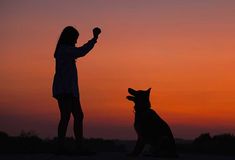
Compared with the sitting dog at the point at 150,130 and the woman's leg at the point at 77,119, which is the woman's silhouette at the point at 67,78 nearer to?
the woman's leg at the point at 77,119

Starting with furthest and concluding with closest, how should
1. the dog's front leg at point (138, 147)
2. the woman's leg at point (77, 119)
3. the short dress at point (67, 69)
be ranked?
Result: the dog's front leg at point (138, 147)
the woman's leg at point (77, 119)
the short dress at point (67, 69)

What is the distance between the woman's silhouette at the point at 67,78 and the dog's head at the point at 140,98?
1.65 metres

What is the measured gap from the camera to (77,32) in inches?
396

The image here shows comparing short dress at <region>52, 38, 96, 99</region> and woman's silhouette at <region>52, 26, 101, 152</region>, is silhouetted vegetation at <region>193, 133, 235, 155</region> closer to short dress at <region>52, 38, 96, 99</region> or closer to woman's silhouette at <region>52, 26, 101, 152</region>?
woman's silhouette at <region>52, 26, 101, 152</region>

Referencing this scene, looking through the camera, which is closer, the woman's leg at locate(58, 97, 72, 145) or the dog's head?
the woman's leg at locate(58, 97, 72, 145)

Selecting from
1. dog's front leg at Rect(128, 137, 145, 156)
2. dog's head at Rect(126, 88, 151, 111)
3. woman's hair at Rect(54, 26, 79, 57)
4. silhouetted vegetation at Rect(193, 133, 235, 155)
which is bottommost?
dog's front leg at Rect(128, 137, 145, 156)

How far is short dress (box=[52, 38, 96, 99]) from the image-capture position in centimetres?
985

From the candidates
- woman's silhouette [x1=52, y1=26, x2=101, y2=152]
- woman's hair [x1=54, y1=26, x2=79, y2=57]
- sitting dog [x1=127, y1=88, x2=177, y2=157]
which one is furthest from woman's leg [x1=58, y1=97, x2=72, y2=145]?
sitting dog [x1=127, y1=88, x2=177, y2=157]

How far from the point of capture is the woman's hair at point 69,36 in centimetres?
→ 995

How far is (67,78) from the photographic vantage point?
9.91m

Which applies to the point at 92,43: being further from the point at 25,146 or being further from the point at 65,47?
the point at 25,146

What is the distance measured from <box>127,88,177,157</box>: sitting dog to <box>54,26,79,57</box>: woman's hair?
7.42 feet

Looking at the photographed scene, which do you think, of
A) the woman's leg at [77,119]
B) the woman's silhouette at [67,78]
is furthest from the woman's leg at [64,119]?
the woman's leg at [77,119]

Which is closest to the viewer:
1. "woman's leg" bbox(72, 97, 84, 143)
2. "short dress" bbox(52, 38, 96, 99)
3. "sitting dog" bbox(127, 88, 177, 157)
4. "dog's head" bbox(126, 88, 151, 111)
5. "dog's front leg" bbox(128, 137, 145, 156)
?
"short dress" bbox(52, 38, 96, 99)
